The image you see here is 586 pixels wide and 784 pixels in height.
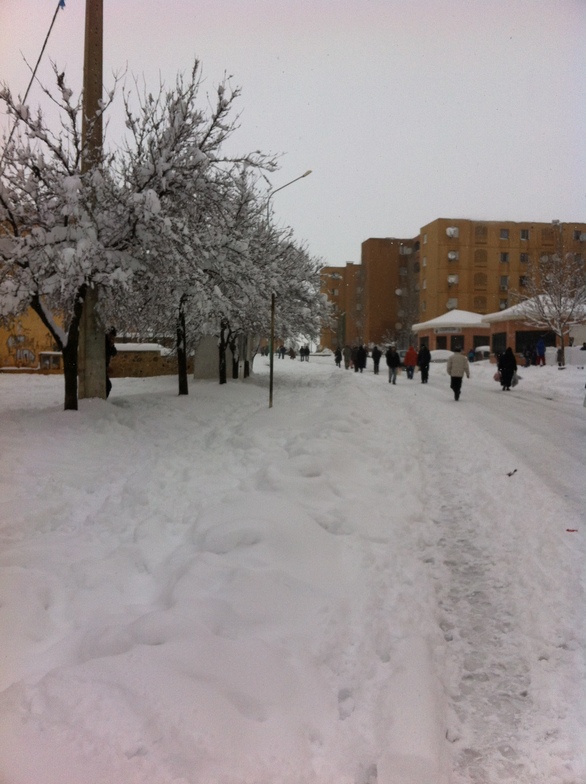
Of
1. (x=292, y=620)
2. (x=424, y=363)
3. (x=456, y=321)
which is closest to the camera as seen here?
(x=292, y=620)

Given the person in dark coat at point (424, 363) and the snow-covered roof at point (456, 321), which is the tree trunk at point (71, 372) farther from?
the snow-covered roof at point (456, 321)

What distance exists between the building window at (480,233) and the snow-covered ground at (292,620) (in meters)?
59.0

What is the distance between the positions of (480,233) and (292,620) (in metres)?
64.6

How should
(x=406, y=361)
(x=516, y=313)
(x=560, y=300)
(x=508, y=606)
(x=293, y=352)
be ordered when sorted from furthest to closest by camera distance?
(x=293, y=352), (x=516, y=313), (x=560, y=300), (x=406, y=361), (x=508, y=606)

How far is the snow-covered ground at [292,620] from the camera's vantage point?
7.48 feet

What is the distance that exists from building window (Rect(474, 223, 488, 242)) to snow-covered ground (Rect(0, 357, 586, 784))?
58973 millimetres

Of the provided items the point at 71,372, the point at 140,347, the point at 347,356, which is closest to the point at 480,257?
the point at 347,356

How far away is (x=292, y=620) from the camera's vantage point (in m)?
3.24

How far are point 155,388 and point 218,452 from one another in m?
9.73

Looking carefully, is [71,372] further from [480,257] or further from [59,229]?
[480,257]

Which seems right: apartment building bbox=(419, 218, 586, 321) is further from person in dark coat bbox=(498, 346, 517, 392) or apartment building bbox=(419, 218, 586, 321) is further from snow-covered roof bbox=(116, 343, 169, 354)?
snow-covered roof bbox=(116, 343, 169, 354)

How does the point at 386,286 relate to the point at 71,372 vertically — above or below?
above

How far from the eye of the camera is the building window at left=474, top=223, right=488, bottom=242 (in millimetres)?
60781

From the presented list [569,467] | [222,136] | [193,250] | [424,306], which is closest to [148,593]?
[569,467]
